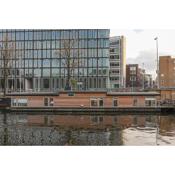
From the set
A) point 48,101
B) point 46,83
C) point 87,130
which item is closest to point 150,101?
point 48,101

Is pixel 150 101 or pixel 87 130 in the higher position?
pixel 150 101

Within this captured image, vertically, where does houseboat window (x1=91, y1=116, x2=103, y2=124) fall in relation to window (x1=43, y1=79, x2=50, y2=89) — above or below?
below

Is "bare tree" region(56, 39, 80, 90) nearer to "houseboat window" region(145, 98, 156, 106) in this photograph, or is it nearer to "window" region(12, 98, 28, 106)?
"window" region(12, 98, 28, 106)

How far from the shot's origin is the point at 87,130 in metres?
38.3

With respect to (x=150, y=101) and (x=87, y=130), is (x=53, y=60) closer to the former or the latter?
(x=150, y=101)

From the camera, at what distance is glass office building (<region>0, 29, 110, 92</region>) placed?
319ft

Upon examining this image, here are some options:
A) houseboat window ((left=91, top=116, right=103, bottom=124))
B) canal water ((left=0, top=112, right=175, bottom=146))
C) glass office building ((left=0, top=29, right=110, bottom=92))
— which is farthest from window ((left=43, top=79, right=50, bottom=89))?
houseboat window ((left=91, top=116, right=103, bottom=124))

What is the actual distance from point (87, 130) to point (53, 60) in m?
62.0

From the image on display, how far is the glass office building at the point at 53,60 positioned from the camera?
9719 cm

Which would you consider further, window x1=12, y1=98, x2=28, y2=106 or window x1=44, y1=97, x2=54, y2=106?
window x1=12, y1=98, x2=28, y2=106

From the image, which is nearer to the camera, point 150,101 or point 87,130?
point 87,130

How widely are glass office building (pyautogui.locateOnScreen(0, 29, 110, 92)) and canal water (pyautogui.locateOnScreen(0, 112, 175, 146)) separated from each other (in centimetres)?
4542

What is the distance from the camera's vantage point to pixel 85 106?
56.9m
